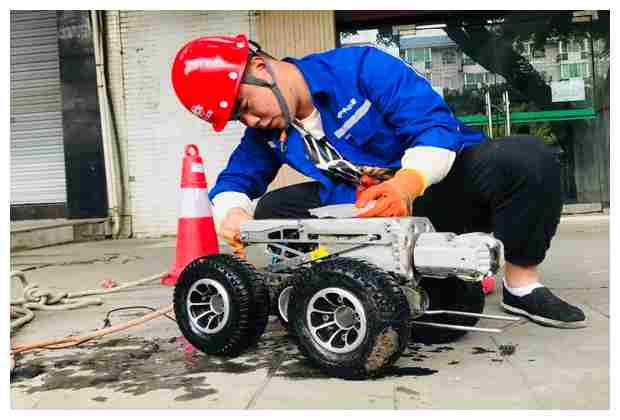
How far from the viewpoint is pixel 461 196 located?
2.04 meters

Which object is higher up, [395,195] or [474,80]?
[474,80]

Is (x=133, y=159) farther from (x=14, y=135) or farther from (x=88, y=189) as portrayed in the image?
(x=14, y=135)

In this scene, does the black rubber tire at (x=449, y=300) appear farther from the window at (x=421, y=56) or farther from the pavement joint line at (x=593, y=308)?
the window at (x=421, y=56)

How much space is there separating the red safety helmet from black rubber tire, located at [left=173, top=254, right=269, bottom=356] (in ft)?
1.49

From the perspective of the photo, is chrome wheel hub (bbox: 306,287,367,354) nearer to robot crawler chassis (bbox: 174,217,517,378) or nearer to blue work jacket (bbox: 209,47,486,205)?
robot crawler chassis (bbox: 174,217,517,378)

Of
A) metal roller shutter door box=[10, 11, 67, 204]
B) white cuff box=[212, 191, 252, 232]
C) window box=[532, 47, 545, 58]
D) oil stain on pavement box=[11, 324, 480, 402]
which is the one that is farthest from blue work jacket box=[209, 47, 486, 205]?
metal roller shutter door box=[10, 11, 67, 204]

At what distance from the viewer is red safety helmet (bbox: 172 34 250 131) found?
5.83 feet

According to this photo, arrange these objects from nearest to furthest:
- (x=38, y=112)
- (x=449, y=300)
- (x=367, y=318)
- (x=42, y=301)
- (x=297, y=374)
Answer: (x=367, y=318)
(x=297, y=374)
(x=449, y=300)
(x=42, y=301)
(x=38, y=112)

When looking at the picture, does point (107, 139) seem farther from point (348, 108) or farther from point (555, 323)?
point (555, 323)

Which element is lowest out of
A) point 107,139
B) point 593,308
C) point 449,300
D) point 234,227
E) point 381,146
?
point 593,308

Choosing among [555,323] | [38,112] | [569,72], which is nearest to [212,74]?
[555,323]

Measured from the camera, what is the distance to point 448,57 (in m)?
6.84

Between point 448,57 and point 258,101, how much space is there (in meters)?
5.49
